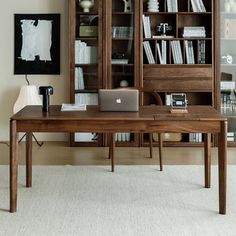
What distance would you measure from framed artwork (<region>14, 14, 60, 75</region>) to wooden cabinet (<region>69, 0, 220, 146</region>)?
364 mm

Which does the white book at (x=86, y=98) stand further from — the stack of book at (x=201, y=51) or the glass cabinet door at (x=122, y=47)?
the stack of book at (x=201, y=51)

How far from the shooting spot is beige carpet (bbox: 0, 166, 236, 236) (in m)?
2.81

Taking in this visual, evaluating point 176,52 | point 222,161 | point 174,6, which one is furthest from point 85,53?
point 222,161

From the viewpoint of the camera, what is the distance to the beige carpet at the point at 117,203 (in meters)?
2.81

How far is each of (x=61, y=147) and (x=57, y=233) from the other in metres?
2.78

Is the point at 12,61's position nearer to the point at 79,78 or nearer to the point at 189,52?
the point at 79,78

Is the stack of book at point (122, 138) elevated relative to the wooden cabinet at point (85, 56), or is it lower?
lower

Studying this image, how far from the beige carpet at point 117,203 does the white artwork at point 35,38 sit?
1828 mm

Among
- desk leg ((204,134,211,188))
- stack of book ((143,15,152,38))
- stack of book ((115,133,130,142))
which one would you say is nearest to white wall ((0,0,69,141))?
stack of book ((115,133,130,142))

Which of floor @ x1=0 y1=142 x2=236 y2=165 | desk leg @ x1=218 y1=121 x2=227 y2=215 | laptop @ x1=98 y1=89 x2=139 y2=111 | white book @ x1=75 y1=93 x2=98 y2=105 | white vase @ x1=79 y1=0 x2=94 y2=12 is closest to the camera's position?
desk leg @ x1=218 y1=121 x2=227 y2=215

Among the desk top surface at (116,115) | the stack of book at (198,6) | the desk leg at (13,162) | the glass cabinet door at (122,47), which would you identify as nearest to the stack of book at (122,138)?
the glass cabinet door at (122,47)

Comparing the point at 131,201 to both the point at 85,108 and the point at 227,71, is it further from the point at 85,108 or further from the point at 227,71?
the point at 227,71

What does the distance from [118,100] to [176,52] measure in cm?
238

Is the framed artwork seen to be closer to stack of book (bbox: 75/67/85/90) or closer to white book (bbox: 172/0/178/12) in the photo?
stack of book (bbox: 75/67/85/90)
